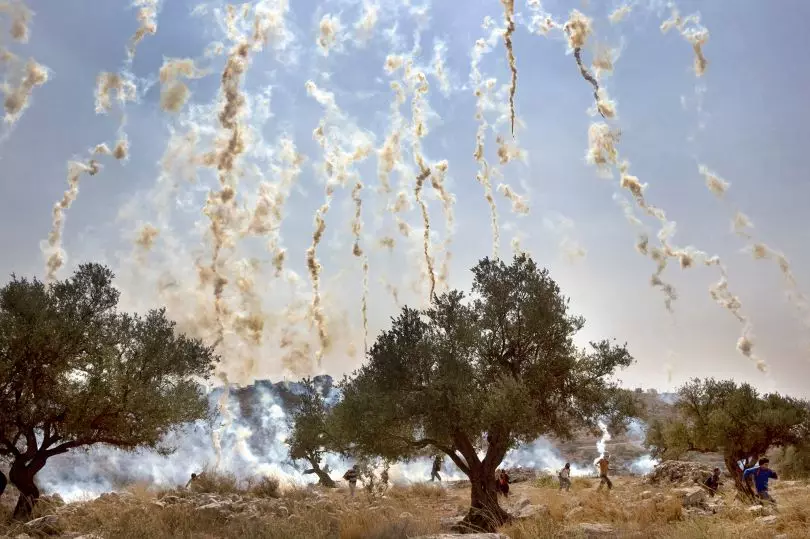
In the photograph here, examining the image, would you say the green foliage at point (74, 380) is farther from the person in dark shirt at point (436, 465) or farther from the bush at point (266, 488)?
the person in dark shirt at point (436, 465)

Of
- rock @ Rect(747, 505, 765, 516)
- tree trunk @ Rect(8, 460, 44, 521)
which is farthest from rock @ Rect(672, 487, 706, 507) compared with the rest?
tree trunk @ Rect(8, 460, 44, 521)

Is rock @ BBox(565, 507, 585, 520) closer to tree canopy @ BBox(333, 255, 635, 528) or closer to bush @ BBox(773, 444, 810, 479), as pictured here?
tree canopy @ BBox(333, 255, 635, 528)

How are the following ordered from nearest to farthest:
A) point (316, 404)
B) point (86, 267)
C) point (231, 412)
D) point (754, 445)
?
point (86, 267) < point (754, 445) < point (316, 404) < point (231, 412)

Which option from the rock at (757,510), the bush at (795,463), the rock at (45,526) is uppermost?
the rock at (45,526)

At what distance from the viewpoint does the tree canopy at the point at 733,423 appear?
123 feet

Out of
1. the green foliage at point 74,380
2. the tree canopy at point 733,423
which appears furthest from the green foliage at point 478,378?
the tree canopy at point 733,423

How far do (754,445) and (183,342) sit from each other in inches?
1469

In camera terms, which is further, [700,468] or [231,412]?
[231,412]

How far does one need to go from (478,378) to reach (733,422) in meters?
25.2

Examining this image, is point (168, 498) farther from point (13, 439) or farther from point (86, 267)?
point (86, 267)

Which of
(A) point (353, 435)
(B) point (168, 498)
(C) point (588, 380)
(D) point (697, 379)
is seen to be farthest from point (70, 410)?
(D) point (697, 379)

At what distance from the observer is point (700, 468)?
140ft

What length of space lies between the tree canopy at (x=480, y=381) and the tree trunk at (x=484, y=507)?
41 millimetres

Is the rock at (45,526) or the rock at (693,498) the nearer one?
the rock at (45,526)
